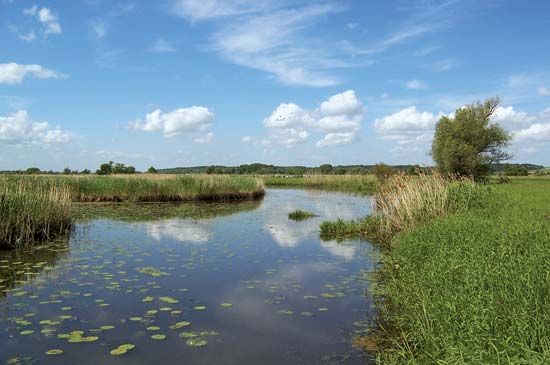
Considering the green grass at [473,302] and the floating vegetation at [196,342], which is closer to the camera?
the green grass at [473,302]

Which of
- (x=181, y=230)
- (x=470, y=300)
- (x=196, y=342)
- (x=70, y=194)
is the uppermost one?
(x=70, y=194)

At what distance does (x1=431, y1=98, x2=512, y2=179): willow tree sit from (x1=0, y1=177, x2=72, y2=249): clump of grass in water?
33710 mm

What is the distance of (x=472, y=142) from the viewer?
39.4m

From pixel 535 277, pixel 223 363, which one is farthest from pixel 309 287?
pixel 535 277

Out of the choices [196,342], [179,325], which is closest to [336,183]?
[179,325]

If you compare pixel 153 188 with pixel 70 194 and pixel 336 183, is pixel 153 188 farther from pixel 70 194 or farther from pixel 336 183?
pixel 336 183

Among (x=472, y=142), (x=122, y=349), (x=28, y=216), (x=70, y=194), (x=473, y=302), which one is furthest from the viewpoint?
(x=472, y=142)

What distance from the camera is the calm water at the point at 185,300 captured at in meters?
5.44

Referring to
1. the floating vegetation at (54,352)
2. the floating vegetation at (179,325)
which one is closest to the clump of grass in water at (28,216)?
the floating vegetation at (54,352)

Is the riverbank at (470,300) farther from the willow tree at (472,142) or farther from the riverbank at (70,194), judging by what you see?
the willow tree at (472,142)

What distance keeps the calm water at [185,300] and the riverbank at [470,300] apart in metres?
0.79

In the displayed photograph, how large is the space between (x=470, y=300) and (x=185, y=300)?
470cm

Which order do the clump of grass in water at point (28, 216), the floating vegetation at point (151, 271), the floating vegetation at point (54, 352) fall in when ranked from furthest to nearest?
the clump of grass in water at point (28, 216), the floating vegetation at point (151, 271), the floating vegetation at point (54, 352)

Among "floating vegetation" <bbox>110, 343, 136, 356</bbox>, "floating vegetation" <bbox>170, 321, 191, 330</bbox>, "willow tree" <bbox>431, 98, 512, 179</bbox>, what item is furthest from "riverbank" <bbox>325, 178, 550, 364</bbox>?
"willow tree" <bbox>431, 98, 512, 179</bbox>
